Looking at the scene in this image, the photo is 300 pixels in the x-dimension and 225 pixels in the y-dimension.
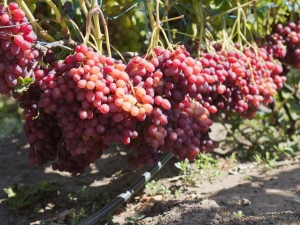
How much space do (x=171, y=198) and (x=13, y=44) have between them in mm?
1066

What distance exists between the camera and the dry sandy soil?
187 cm

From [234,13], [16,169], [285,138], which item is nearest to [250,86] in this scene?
[234,13]

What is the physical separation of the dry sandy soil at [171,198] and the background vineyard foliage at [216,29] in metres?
0.39

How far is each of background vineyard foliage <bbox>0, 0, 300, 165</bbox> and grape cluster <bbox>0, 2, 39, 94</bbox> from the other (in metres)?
0.24

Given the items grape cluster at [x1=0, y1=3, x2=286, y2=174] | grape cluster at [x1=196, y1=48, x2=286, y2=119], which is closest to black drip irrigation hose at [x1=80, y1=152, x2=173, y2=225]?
grape cluster at [x1=0, y1=3, x2=286, y2=174]

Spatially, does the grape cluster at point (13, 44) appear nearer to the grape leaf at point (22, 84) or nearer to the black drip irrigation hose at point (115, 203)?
the grape leaf at point (22, 84)

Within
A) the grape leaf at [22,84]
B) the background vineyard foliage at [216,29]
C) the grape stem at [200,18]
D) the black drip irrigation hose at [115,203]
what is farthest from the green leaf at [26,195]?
the grape stem at [200,18]

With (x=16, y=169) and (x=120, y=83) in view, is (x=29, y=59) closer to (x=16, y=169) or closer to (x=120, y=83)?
(x=120, y=83)

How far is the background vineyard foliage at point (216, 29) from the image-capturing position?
2.13 meters

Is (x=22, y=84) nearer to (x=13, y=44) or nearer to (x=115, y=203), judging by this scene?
(x=13, y=44)

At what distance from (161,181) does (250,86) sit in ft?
2.20

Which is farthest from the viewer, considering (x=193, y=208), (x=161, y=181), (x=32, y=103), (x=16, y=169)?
(x=16, y=169)

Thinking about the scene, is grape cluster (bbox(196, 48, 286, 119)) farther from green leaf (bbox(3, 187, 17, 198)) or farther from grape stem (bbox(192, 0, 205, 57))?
green leaf (bbox(3, 187, 17, 198))

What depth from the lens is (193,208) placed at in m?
1.93
